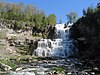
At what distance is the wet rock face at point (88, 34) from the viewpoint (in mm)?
54344

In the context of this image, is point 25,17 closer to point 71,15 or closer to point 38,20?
point 38,20

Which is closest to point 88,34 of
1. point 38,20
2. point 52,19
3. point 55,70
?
point 38,20

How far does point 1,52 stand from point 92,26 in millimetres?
22483

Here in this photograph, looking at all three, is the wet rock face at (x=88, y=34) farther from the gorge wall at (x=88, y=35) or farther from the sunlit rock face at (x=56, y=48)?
the sunlit rock face at (x=56, y=48)

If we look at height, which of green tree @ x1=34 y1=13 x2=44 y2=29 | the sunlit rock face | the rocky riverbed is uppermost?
green tree @ x1=34 y1=13 x2=44 y2=29

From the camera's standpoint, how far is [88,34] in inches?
2459

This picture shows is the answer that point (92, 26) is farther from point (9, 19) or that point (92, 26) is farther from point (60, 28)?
point (9, 19)

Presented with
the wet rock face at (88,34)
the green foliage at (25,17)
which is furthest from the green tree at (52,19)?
the wet rock face at (88,34)

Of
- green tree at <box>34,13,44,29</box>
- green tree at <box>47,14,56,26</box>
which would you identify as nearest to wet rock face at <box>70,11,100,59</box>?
green tree at <box>34,13,44,29</box>

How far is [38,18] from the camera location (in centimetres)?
8694

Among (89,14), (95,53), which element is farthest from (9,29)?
(95,53)

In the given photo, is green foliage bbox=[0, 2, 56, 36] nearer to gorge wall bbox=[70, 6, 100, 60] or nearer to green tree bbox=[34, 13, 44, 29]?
green tree bbox=[34, 13, 44, 29]

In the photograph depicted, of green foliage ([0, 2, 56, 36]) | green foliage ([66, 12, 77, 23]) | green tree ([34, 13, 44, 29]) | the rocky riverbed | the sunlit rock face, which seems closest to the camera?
the rocky riverbed

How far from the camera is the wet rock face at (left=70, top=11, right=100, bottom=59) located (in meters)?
54.3
